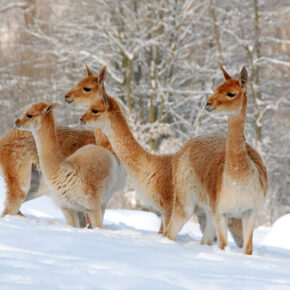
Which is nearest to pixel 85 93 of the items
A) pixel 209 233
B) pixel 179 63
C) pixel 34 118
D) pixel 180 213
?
pixel 34 118

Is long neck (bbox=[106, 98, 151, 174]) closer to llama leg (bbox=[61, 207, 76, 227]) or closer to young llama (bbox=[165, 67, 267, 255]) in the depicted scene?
young llama (bbox=[165, 67, 267, 255])

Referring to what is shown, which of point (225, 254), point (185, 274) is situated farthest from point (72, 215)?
point (185, 274)

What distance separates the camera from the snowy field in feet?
10.7

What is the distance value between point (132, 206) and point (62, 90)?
17.2 ft

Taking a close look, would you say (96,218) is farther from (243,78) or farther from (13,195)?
(243,78)

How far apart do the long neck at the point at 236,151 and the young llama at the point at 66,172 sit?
1.88 meters

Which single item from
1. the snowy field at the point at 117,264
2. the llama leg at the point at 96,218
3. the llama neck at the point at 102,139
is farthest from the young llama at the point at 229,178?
the llama neck at the point at 102,139

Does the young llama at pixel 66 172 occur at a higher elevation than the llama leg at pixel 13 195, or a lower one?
higher

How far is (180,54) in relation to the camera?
19734mm

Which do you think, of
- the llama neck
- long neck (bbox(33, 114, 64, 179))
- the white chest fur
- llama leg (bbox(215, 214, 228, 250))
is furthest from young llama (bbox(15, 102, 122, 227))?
the white chest fur

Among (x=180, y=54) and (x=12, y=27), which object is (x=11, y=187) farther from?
(x=12, y=27)

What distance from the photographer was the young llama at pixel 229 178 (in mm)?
5082

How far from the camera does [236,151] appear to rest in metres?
5.10

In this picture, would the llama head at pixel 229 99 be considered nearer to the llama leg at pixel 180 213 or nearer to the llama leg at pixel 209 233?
the llama leg at pixel 180 213
